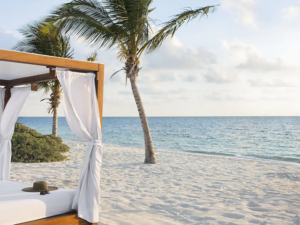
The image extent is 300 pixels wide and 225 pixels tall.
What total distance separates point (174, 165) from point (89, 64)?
5.38 meters

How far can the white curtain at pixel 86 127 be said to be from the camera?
3.33 m

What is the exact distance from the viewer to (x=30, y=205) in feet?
9.84

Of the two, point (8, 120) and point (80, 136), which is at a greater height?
point (8, 120)

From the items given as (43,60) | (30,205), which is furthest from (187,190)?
(43,60)

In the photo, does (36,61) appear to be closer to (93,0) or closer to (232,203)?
(232,203)

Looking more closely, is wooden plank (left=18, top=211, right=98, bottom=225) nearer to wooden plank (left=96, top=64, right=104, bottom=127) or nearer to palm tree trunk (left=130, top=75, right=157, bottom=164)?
wooden plank (left=96, top=64, right=104, bottom=127)

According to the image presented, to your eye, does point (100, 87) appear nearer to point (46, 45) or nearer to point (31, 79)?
point (31, 79)

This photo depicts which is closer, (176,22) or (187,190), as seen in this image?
(187,190)

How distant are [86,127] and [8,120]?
189 centimetres

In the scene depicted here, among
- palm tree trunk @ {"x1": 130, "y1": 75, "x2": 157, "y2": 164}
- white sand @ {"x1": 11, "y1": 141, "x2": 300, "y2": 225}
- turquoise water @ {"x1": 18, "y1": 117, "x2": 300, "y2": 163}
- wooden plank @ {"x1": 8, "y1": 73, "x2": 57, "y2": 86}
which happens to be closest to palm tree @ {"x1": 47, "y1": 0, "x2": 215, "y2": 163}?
palm tree trunk @ {"x1": 130, "y1": 75, "x2": 157, "y2": 164}

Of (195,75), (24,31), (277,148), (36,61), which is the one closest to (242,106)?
(195,75)

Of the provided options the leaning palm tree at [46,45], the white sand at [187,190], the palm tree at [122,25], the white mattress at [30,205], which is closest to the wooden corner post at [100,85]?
the white mattress at [30,205]

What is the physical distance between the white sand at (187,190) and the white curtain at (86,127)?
460mm

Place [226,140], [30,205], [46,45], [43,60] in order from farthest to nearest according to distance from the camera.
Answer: [226,140] < [46,45] < [43,60] < [30,205]
